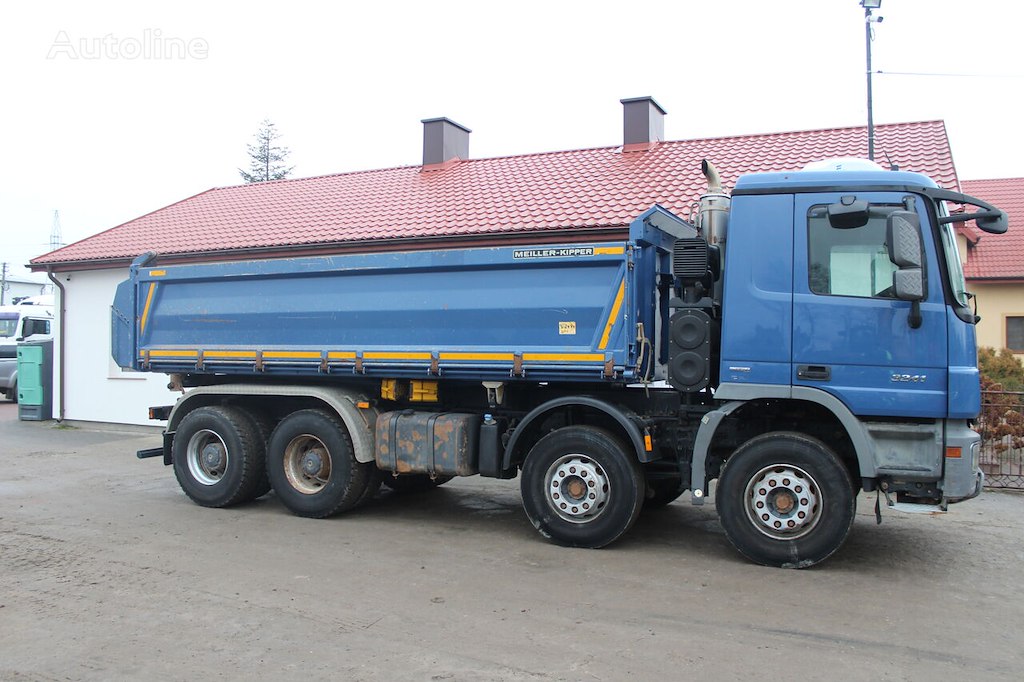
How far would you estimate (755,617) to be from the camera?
532cm

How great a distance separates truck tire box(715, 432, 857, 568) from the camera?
624 centimetres

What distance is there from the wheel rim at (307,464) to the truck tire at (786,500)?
389 cm

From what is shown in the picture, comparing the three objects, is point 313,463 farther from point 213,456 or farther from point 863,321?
point 863,321

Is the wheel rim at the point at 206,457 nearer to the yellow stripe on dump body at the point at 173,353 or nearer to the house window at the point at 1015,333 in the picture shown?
the yellow stripe on dump body at the point at 173,353

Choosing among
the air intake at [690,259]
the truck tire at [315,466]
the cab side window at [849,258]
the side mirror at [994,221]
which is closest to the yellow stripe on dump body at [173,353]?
the truck tire at [315,466]

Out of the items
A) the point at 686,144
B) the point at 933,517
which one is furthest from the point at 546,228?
the point at 933,517

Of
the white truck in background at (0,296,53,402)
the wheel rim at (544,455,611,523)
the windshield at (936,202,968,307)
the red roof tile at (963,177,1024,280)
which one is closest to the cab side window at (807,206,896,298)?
the windshield at (936,202,968,307)

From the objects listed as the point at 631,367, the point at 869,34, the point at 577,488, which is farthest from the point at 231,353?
the point at 869,34

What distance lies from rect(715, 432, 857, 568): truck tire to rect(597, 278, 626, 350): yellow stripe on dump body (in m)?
1.35

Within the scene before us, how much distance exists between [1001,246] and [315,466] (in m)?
21.5

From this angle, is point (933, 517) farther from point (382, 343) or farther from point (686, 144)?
point (686, 144)

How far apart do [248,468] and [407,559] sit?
8.77 ft

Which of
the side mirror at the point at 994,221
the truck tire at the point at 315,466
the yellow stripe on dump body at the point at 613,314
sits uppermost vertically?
the side mirror at the point at 994,221

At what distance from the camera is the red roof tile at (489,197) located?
13.9 metres
